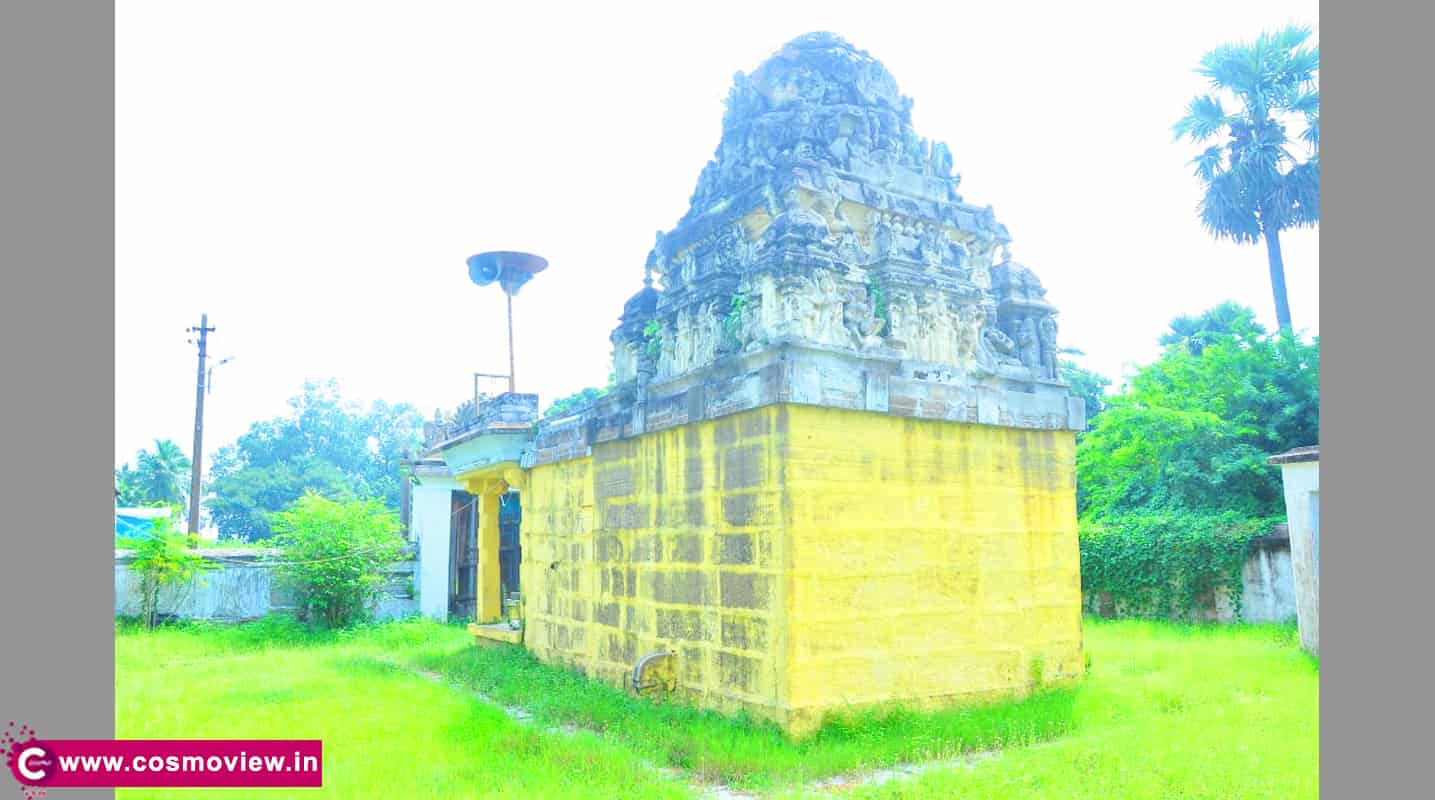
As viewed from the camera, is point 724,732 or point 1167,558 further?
point 1167,558

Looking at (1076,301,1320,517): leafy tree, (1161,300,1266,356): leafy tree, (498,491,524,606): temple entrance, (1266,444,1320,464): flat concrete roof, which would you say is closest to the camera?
(1266,444,1320,464): flat concrete roof

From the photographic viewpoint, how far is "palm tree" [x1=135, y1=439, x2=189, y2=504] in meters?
39.8

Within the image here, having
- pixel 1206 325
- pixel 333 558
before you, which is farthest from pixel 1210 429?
pixel 333 558

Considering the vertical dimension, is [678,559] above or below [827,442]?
below

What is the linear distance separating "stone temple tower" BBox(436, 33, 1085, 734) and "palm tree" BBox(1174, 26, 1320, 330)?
17.8 metres

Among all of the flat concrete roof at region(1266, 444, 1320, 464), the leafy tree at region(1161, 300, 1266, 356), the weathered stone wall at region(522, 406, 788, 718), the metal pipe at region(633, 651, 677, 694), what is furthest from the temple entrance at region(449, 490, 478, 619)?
the leafy tree at region(1161, 300, 1266, 356)

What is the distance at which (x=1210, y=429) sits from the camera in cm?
1866

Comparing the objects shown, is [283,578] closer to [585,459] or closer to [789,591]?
[585,459]

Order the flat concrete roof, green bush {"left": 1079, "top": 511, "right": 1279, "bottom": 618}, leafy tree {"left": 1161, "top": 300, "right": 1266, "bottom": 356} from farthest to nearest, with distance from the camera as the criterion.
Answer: leafy tree {"left": 1161, "top": 300, "right": 1266, "bottom": 356}
green bush {"left": 1079, "top": 511, "right": 1279, "bottom": 618}
the flat concrete roof

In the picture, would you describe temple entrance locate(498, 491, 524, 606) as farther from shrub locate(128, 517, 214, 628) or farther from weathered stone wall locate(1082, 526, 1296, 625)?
weathered stone wall locate(1082, 526, 1296, 625)

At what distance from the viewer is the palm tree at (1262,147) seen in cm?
2405

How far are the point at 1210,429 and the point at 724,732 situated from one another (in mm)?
14779

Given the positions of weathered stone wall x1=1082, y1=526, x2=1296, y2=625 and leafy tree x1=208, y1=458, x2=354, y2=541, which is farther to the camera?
leafy tree x1=208, y1=458, x2=354, y2=541

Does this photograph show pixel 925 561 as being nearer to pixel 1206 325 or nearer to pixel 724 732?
pixel 724 732
